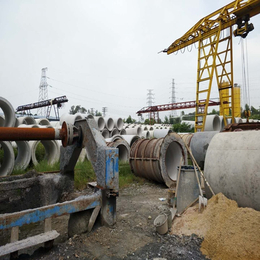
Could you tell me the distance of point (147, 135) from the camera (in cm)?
1608

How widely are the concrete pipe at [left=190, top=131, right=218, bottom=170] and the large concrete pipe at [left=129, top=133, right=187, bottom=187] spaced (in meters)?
0.89

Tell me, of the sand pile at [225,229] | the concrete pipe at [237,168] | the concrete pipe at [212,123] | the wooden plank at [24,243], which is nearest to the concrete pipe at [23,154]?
the wooden plank at [24,243]

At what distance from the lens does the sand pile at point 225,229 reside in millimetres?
2314

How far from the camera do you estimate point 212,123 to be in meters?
12.7

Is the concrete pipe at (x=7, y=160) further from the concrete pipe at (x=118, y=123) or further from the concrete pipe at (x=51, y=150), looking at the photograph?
the concrete pipe at (x=118, y=123)

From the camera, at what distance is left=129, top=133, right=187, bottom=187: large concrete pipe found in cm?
581

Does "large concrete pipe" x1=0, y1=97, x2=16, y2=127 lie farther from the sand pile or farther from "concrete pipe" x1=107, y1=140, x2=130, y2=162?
the sand pile

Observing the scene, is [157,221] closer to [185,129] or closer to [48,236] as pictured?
[48,236]

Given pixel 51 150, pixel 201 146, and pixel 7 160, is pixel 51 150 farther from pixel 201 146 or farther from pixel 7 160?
pixel 201 146

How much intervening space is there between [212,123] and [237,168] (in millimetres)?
10401

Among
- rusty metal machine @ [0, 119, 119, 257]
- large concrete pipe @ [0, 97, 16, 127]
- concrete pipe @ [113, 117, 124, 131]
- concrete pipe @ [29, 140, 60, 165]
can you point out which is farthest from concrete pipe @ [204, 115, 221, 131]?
rusty metal machine @ [0, 119, 119, 257]

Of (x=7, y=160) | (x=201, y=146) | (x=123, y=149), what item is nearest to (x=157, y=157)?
(x=201, y=146)

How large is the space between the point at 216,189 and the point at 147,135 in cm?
1290

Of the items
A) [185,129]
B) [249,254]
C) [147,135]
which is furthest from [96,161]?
[185,129]
